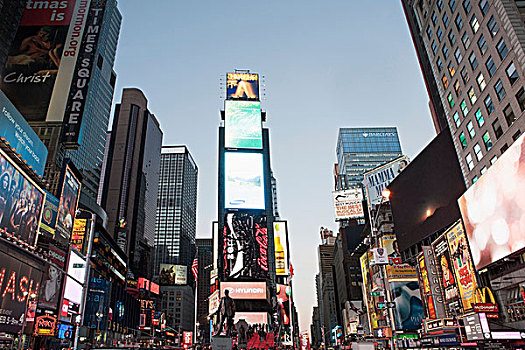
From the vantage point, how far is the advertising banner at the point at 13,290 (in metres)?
23.7

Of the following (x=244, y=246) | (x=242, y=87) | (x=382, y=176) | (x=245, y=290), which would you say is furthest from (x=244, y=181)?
(x=382, y=176)

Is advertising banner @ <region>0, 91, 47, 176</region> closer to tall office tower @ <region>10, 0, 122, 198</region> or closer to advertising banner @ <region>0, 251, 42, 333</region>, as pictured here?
tall office tower @ <region>10, 0, 122, 198</region>

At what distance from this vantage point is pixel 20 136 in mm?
32281

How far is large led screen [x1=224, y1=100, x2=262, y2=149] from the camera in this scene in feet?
336

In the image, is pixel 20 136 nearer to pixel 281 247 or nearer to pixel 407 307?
pixel 407 307

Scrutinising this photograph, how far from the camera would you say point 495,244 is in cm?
2789

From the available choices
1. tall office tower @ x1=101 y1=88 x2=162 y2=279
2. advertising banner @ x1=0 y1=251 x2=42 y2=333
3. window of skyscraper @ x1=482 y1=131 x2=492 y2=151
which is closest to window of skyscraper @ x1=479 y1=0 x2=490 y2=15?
window of skyscraper @ x1=482 y1=131 x2=492 y2=151

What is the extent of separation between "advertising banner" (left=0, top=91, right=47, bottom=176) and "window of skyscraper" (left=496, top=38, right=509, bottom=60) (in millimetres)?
42461

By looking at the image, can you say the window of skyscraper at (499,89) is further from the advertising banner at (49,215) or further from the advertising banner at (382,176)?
the advertising banner at (49,215)

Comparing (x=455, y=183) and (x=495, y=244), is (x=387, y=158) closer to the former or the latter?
(x=455, y=183)

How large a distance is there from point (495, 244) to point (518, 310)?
218 inches

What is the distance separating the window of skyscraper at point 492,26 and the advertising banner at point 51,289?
47892 mm

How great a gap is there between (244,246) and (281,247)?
115ft

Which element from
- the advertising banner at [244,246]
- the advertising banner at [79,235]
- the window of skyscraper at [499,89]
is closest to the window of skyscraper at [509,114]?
the window of skyscraper at [499,89]
